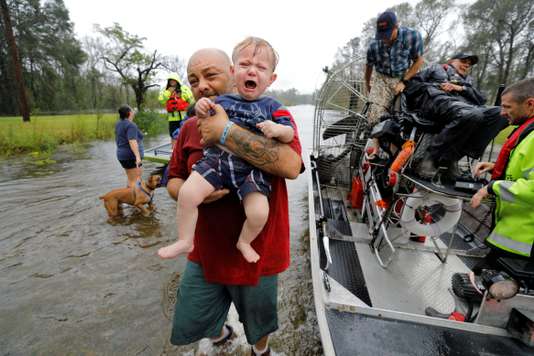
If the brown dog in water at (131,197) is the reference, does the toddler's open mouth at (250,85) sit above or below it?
above

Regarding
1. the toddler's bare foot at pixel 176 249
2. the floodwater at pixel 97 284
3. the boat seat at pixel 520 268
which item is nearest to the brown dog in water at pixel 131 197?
the floodwater at pixel 97 284

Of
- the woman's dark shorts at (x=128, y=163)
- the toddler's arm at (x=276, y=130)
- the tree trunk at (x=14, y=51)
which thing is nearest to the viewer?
the toddler's arm at (x=276, y=130)

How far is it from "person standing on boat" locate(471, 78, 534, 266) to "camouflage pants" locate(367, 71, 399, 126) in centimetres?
149

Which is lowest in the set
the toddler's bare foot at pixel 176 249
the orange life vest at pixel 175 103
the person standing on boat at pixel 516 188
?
the toddler's bare foot at pixel 176 249

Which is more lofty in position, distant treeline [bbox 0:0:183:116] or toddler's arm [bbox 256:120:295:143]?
distant treeline [bbox 0:0:183:116]

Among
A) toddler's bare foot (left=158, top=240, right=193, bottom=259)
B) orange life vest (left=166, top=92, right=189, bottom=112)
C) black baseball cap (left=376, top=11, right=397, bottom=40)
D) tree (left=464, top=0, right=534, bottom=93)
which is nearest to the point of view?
toddler's bare foot (left=158, top=240, right=193, bottom=259)

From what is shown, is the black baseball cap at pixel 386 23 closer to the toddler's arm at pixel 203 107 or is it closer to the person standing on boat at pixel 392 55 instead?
the person standing on boat at pixel 392 55

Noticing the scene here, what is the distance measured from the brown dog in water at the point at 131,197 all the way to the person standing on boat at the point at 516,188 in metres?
5.09

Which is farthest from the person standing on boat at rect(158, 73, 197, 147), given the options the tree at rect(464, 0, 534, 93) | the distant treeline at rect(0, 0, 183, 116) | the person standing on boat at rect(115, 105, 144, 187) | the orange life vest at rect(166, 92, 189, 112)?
the tree at rect(464, 0, 534, 93)

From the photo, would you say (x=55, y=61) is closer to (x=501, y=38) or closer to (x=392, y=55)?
(x=392, y=55)

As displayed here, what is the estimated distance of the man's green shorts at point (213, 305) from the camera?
1560 millimetres

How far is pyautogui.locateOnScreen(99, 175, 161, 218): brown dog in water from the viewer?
4.63m

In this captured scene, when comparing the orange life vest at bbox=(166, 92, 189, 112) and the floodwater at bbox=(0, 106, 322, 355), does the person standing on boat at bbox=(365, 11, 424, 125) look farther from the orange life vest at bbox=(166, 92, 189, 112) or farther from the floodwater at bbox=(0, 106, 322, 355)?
the orange life vest at bbox=(166, 92, 189, 112)

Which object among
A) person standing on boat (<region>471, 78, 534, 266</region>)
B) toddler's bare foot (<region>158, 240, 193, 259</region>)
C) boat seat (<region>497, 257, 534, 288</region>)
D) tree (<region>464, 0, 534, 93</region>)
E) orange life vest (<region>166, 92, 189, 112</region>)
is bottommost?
boat seat (<region>497, 257, 534, 288</region>)
